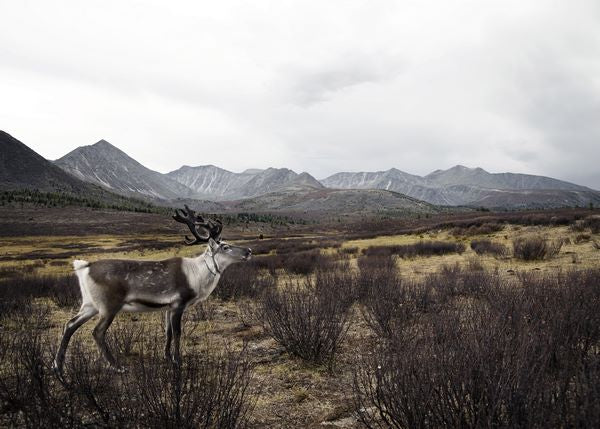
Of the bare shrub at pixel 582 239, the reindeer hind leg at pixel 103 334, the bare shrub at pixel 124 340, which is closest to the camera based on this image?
the bare shrub at pixel 124 340

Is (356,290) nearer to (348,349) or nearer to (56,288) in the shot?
(348,349)

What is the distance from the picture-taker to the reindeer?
470 cm

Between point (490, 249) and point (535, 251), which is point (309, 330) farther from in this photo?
point (490, 249)

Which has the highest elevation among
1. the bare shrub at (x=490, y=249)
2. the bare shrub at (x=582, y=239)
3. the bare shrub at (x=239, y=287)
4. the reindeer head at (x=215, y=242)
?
the reindeer head at (x=215, y=242)

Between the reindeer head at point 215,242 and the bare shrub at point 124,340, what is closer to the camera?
the bare shrub at point 124,340

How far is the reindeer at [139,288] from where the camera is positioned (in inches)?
185

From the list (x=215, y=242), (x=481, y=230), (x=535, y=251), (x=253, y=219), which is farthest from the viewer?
(x=253, y=219)

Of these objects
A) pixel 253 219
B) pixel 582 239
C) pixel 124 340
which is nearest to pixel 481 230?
pixel 582 239

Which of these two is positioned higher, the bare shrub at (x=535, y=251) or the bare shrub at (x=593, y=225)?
the bare shrub at (x=593, y=225)

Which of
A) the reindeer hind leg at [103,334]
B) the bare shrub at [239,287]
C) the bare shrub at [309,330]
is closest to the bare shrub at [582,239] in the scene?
the bare shrub at [239,287]

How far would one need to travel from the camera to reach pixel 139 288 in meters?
4.88

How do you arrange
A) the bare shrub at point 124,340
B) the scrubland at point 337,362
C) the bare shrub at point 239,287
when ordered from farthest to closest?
the bare shrub at point 239,287 < the bare shrub at point 124,340 < the scrubland at point 337,362

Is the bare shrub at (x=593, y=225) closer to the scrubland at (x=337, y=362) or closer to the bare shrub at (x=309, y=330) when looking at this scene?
the scrubland at (x=337, y=362)

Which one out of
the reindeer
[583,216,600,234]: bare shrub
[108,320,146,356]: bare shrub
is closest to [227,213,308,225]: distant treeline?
[583,216,600,234]: bare shrub
